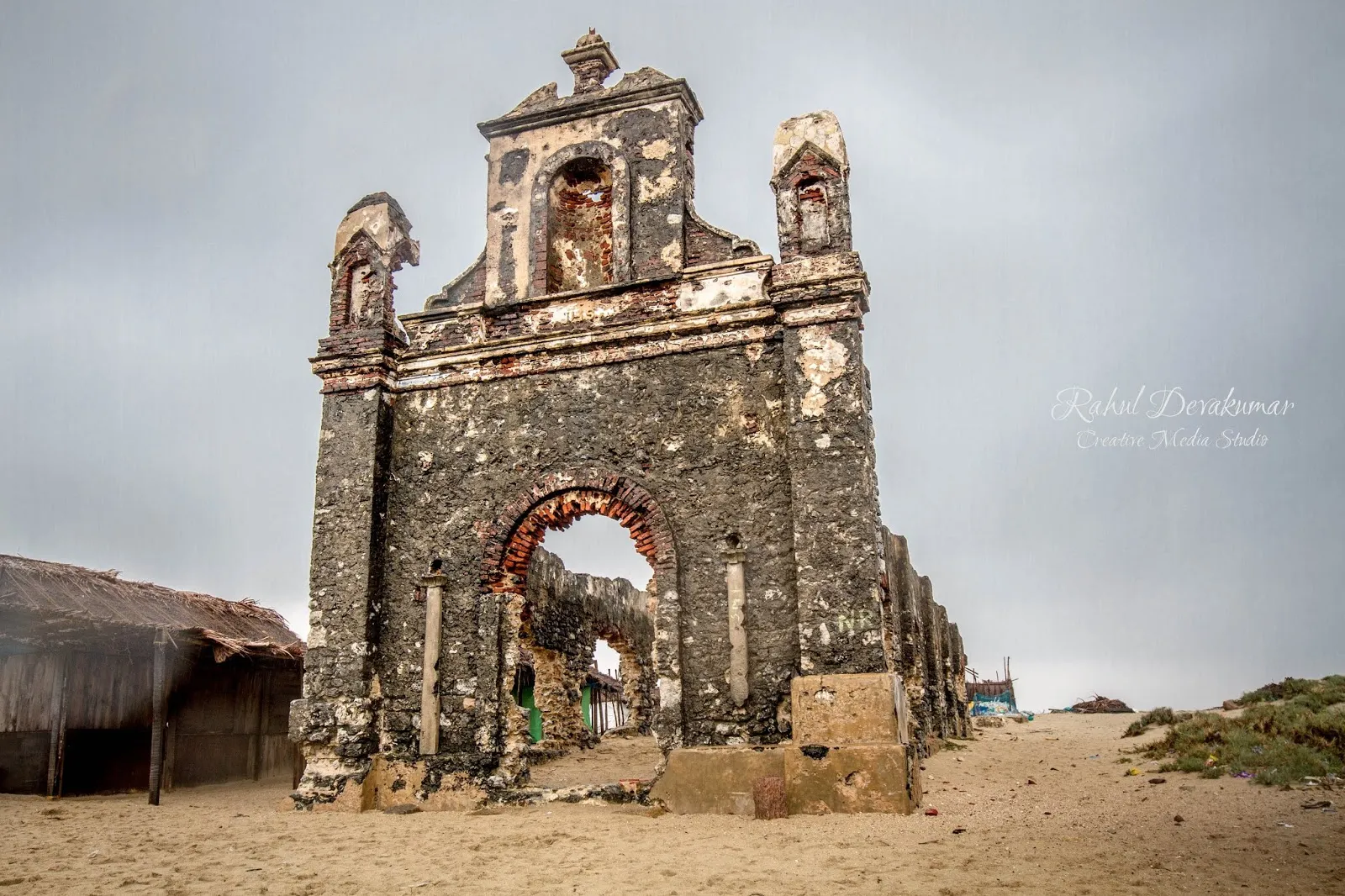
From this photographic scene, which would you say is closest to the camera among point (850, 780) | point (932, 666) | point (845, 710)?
point (850, 780)

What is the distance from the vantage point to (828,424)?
31.3 feet

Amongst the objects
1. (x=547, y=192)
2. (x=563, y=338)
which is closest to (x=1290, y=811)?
(x=563, y=338)

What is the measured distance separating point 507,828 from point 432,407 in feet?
16.3

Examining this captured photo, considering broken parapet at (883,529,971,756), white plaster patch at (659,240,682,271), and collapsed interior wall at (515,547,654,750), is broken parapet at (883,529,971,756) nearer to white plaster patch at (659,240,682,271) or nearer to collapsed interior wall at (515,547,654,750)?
white plaster patch at (659,240,682,271)

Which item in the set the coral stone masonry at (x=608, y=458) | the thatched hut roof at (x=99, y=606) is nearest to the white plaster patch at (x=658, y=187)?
the coral stone masonry at (x=608, y=458)

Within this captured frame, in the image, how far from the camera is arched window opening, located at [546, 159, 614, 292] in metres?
11.9

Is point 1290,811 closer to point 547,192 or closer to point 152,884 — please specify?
point 152,884

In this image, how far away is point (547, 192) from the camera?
38.6 feet

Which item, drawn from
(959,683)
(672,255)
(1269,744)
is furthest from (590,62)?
(959,683)

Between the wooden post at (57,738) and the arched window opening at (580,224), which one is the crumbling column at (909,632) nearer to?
the arched window opening at (580,224)

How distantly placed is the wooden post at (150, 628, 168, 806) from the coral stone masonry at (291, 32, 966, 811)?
8.02 feet

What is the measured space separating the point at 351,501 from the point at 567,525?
2.49m

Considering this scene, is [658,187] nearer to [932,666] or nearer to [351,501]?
[351,501]

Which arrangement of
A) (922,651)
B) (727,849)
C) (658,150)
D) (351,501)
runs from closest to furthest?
(727,849) < (351,501) < (658,150) < (922,651)
